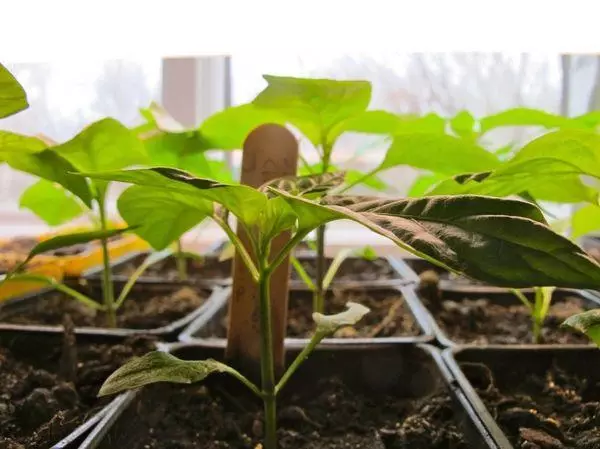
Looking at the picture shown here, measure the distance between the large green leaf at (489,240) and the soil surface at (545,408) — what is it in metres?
0.36

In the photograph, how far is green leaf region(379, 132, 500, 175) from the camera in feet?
2.02

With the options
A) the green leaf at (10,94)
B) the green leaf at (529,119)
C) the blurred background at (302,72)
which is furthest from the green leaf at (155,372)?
the blurred background at (302,72)

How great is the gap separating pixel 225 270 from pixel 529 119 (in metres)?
0.80

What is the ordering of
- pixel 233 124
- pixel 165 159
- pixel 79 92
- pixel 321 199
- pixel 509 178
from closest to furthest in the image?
pixel 321 199 → pixel 509 178 → pixel 233 124 → pixel 165 159 → pixel 79 92

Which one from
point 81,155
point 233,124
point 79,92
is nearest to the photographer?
point 81,155

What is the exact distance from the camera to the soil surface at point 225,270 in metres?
1.32

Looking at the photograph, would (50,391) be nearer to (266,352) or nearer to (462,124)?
(266,352)

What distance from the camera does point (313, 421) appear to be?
675mm

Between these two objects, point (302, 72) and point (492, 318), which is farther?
point (302, 72)

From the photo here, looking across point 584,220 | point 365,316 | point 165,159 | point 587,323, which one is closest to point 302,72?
point 165,159

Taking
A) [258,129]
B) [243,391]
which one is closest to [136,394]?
[243,391]

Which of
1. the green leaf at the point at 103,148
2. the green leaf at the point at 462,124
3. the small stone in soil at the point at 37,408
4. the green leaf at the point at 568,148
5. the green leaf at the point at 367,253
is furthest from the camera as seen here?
the green leaf at the point at 367,253

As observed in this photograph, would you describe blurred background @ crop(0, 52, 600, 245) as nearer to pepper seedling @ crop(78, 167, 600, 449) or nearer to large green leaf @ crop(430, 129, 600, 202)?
large green leaf @ crop(430, 129, 600, 202)

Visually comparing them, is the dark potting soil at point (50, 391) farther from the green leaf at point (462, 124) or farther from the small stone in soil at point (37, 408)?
the green leaf at point (462, 124)
